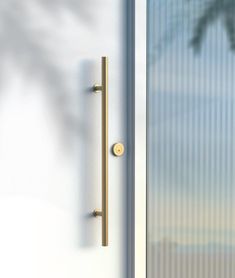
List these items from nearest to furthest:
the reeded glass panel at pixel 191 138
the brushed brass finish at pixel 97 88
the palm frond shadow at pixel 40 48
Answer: the palm frond shadow at pixel 40 48 → the brushed brass finish at pixel 97 88 → the reeded glass panel at pixel 191 138

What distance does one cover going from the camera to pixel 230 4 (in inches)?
70.4

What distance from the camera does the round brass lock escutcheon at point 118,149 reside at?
168 cm

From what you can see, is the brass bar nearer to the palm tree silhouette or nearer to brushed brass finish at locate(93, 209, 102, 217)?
brushed brass finish at locate(93, 209, 102, 217)

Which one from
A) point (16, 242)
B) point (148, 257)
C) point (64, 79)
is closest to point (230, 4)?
point (64, 79)

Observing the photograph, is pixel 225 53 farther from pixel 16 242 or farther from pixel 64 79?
pixel 16 242

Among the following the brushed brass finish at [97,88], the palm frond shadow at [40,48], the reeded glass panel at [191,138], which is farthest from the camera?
the reeded glass panel at [191,138]

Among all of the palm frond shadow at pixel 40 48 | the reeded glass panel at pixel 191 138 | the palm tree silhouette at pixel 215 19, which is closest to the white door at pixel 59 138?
the palm frond shadow at pixel 40 48

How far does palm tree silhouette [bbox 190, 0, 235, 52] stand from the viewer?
1760 mm

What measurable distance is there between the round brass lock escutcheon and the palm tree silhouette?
0.44m

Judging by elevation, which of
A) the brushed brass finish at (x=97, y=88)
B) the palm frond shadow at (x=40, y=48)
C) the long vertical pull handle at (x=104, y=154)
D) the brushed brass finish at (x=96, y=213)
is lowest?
the brushed brass finish at (x=96, y=213)

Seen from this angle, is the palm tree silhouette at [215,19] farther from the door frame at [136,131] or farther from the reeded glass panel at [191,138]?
the door frame at [136,131]

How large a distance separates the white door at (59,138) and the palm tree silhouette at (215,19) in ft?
0.92

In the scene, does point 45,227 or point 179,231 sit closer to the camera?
point 45,227

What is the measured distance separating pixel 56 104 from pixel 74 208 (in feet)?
1.15
